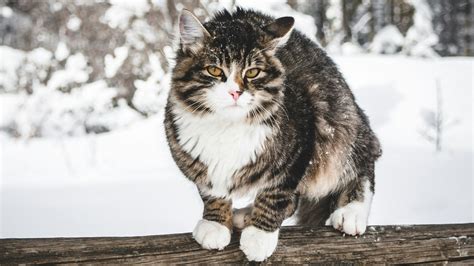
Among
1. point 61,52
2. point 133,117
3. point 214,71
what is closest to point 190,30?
point 214,71

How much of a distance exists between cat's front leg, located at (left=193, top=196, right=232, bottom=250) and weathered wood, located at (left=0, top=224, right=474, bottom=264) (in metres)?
0.03

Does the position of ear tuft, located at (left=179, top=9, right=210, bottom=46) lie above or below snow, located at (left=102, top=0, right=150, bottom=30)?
above

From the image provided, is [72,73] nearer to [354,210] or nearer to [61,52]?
[61,52]

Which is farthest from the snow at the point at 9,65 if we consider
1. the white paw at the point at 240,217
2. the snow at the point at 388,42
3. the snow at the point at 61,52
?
the white paw at the point at 240,217

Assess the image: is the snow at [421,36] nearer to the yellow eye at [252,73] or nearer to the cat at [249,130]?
the cat at [249,130]

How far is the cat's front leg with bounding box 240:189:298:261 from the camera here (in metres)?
1.82

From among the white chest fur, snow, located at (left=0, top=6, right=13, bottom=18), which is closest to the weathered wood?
the white chest fur

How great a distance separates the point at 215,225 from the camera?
74.7 inches

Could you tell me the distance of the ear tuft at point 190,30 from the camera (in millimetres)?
1887

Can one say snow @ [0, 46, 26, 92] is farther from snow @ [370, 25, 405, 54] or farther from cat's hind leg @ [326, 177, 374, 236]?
cat's hind leg @ [326, 177, 374, 236]

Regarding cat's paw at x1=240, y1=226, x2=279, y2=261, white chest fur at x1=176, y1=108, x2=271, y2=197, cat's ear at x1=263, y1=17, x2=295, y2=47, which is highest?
cat's ear at x1=263, y1=17, x2=295, y2=47

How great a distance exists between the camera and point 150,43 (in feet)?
28.7

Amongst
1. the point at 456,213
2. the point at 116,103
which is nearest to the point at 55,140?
the point at 116,103

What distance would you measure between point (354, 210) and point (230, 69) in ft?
2.41
